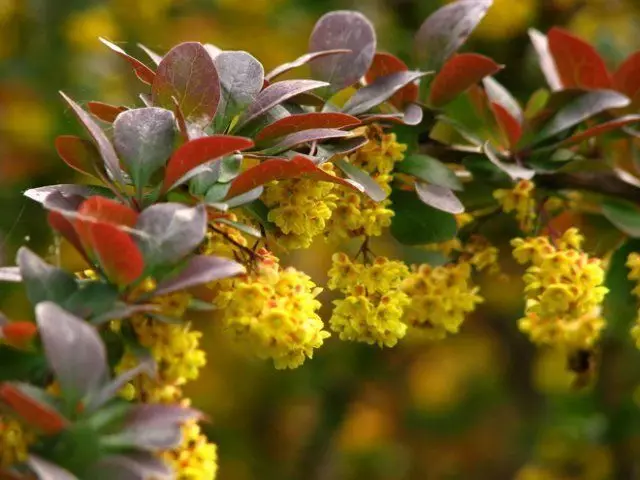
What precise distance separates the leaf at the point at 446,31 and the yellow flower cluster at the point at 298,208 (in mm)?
251

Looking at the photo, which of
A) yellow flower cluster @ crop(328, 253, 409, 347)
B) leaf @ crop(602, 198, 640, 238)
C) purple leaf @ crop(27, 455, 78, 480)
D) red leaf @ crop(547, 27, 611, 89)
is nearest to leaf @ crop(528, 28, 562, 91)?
red leaf @ crop(547, 27, 611, 89)

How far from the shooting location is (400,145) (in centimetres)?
84

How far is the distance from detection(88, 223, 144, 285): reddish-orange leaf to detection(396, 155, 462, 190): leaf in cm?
33

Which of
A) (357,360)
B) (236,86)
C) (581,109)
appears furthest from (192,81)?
(357,360)

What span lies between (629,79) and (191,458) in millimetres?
612

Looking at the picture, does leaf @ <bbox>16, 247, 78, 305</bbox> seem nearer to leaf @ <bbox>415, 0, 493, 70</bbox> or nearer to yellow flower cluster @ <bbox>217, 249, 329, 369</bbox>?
yellow flower cluster @ <bbox>217, 249, 329, 369</bbox>

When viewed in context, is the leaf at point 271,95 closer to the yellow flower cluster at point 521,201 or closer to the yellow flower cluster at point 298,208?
the yellow flower cluster at point 298,208

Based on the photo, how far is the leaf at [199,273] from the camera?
601 millimetres

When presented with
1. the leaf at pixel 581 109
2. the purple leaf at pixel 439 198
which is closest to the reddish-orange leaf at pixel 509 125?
the leaf at pixel 581 109

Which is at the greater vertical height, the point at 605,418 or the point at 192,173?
the point at 192,173

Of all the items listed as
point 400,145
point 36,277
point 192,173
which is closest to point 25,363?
point 36,277

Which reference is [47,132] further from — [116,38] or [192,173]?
[192,173]

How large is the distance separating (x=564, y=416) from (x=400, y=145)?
1.41 metres

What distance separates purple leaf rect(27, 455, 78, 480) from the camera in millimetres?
510
